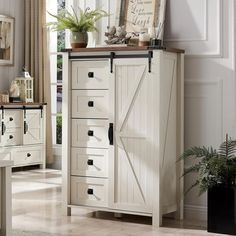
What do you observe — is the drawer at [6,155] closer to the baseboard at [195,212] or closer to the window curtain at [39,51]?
the window curtain at [39,51]

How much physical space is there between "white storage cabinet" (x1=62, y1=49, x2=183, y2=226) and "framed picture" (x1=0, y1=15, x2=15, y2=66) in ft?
9.53

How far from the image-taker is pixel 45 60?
7.95 m

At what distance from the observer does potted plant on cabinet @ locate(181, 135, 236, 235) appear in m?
4.41

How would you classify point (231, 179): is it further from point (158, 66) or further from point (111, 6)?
point (111, 6)

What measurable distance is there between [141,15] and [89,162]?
133cm

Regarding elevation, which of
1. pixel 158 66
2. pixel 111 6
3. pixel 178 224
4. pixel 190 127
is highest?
pixel 111 6

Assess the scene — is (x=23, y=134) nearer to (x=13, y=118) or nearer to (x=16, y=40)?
(x=13, y=118)

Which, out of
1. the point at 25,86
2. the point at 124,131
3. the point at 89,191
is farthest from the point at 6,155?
the point at 124,131

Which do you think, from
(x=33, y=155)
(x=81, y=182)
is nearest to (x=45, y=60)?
(x=33, y=155)

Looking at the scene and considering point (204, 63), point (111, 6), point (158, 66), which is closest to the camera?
point (158, 66)

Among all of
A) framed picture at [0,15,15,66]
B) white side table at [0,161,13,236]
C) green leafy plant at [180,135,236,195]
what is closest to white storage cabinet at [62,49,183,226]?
green leafy plant at [180,135,236,195]

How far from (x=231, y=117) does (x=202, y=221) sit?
0.86 metres

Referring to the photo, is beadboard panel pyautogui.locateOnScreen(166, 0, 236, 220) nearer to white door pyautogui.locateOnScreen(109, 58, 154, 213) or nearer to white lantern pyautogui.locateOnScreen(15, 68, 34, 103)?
white door pyautogui.locateOnScreen(109, 58, 154, 213)

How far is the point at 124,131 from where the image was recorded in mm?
4863
